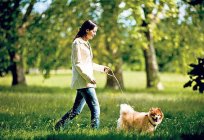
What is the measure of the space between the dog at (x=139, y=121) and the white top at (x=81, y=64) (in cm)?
84

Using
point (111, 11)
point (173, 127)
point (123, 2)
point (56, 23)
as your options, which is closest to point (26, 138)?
point (173, 127)

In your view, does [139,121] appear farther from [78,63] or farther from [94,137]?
[78,63]

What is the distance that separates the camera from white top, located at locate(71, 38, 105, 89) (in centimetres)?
904

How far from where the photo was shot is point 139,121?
9.06 m

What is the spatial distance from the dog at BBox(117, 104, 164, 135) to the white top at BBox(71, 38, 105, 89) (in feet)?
2.74

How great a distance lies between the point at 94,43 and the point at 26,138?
17537 millimetres

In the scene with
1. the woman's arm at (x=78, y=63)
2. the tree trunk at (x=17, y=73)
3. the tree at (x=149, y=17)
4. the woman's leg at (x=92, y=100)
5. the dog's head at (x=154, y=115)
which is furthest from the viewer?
the tree trunk at (x=17, y=73)

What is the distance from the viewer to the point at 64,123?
946 centimetres

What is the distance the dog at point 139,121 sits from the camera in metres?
8.84

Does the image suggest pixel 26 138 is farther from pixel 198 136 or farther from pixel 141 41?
pixel 141 41

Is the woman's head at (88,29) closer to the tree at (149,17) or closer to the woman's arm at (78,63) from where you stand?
the woman's arm at (78,63)

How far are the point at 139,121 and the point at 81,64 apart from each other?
59.5 inches

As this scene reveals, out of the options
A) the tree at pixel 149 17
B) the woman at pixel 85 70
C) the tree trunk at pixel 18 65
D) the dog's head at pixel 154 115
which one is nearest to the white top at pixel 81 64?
the woman at pixel 85 70

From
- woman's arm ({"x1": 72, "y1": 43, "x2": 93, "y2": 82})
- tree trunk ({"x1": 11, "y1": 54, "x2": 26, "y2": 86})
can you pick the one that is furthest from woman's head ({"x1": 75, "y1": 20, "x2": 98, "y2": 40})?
tree trunk ({"x1": 11, "y1": 54, "x2": 26, "y2": 86})
